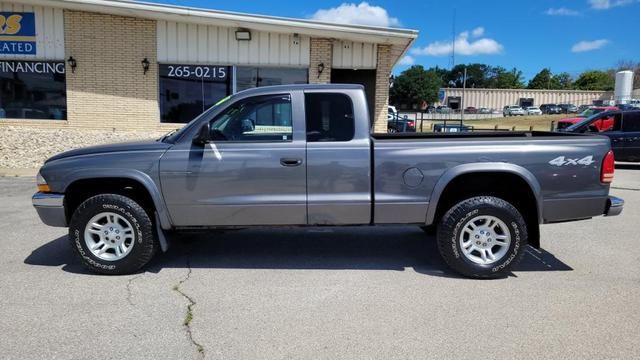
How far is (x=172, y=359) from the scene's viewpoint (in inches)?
129

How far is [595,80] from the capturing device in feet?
388

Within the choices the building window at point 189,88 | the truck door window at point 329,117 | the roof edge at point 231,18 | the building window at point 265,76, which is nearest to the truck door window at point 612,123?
the roof edge at point 231,18

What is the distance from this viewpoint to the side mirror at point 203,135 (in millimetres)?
4633

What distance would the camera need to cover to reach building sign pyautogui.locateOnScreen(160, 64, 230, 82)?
578 inches

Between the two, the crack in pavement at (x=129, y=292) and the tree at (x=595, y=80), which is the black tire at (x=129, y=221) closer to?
the crack in pavement at (x=129, y=292)

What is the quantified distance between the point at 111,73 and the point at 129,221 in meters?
11.2

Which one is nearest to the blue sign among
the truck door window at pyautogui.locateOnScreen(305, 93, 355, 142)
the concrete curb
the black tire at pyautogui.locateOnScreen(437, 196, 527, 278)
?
the concrete curb

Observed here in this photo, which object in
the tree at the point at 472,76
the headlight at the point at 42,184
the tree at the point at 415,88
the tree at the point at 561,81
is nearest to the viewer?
the headlight at the point at 42,184

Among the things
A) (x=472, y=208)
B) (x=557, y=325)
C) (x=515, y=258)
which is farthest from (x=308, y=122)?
(x=557, y=325)

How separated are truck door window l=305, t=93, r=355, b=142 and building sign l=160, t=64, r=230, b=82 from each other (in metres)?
10.4

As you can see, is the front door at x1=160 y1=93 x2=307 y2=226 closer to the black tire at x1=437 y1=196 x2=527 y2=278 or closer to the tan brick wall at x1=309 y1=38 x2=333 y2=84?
the black tire at x1=437 y1=196 x2=527 y2=278

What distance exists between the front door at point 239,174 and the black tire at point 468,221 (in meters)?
1.38

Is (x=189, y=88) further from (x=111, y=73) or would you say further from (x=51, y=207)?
(x=51, y=207)

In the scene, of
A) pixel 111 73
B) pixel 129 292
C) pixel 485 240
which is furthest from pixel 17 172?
pixel 485 240
